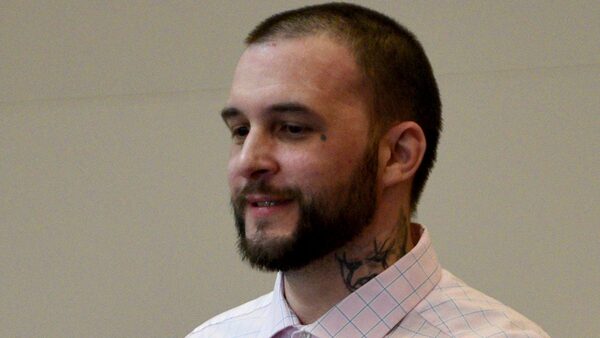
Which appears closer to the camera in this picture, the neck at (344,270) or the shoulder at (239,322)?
the neck at (344,270)

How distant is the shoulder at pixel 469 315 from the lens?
1.56 metres

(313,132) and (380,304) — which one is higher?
(313,132)

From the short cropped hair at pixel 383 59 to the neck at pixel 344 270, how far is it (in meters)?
0.11

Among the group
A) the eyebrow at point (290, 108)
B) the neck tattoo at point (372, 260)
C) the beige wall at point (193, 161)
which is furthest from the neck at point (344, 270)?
the beige wall at point (193, 161)

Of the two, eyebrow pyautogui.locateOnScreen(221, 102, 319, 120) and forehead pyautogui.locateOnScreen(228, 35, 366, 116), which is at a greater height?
forehead pyautogui.locateOnScreen(228, 35, 366, 116)

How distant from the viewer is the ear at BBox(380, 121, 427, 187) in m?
1.63

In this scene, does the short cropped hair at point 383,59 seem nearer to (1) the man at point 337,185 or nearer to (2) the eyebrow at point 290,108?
(1) the man at point 337,185

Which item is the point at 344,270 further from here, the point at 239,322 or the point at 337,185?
the point at 239,322

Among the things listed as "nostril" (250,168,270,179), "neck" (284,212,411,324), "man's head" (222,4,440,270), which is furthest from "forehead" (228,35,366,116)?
"neck" (284,212,411,324)

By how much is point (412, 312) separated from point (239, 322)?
15.0 inches

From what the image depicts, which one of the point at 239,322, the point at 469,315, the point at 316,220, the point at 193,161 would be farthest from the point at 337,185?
the point at 193,161

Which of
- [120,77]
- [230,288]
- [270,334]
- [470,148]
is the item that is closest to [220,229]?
[230,288]

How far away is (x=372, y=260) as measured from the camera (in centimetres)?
161

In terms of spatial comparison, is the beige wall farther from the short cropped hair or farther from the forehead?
the forehead
